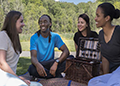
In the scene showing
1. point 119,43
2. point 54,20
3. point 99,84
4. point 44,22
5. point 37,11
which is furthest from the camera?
point 54,20

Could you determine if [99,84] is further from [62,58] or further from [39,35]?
[39,35]

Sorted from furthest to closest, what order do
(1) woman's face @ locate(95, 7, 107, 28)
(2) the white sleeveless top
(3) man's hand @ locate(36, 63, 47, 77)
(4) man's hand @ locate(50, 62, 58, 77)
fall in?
(4) man's hand @ locate(50, 62, 58, 77) → (3) man's hand @ locate(36, 63, 47, 77) → (1) woman's face @ locate(95, 7, 107, 28) → (2) the white sleeveless top

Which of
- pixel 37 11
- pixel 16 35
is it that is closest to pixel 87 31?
pixel 16 35

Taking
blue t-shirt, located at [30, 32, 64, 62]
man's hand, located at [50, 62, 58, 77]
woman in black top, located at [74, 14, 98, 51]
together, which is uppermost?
woman in black top, located at [74, 14, 98, 51]

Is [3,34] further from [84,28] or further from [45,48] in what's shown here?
[84,28]

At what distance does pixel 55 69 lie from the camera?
3.77 meters

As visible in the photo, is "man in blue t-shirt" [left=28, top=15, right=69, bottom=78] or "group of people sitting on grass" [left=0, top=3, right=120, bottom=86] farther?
"man in blue t-shirt" [left=28, top=15, right=69, bottom=78]

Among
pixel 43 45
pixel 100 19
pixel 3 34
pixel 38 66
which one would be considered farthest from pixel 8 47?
pixel 100 19

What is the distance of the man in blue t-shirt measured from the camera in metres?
3.77

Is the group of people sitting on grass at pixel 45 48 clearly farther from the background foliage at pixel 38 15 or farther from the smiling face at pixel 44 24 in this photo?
the background foliage at pixel 38 15

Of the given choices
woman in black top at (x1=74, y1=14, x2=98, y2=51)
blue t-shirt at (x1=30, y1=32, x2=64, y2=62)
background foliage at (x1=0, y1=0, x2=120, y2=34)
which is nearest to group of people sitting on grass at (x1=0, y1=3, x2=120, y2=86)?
blue t-shirt at (x1=30, y1=32, x2=64, y2=62)

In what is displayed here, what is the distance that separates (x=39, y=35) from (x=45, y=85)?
1229 mm

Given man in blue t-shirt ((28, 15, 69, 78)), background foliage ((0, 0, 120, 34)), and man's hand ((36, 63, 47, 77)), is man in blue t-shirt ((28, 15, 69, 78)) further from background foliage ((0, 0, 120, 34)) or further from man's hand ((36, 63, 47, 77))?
background foliage ((0, 0, 120, 34))

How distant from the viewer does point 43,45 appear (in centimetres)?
393
